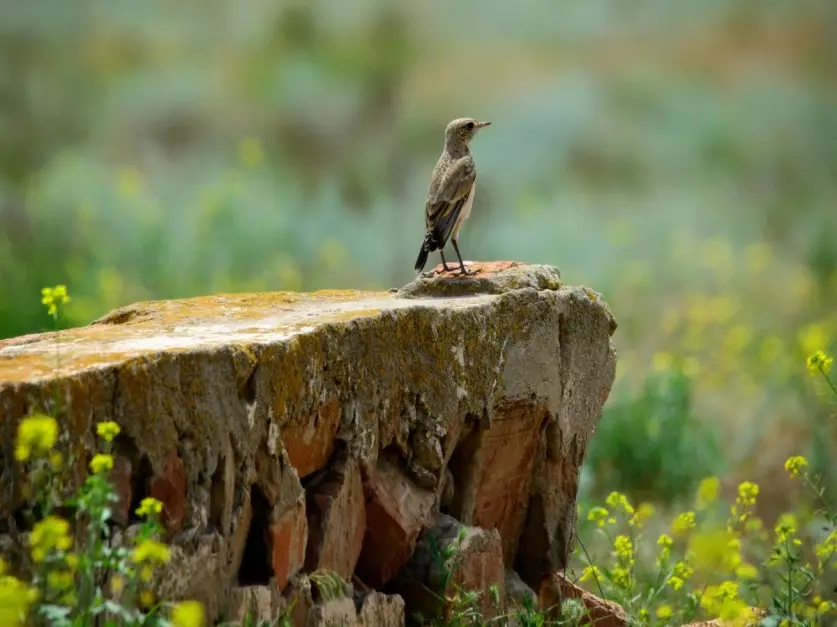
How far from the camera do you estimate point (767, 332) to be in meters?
11.5

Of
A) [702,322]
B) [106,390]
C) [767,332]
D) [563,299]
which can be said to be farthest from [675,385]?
[106,390]

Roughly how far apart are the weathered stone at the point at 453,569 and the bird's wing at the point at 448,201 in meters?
1.36

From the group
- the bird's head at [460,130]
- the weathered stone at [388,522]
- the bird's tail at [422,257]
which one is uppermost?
the bird's head at [460,130]

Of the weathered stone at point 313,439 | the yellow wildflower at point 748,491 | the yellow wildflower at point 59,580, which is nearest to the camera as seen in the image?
the yellow wildflower at point 59,580

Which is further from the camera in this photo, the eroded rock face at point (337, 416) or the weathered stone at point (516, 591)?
the weathered stone at point (516, 591)

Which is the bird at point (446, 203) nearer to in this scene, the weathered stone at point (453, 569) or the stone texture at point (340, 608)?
the weathered stone at point (453, 569)

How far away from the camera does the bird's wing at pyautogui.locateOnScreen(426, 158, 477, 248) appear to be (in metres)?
5.48

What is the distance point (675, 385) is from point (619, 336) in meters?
1.72

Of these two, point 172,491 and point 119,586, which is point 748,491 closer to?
point 172,491

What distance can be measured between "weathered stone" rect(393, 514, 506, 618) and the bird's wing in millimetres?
1364

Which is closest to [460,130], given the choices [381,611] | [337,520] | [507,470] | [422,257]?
[422,257]

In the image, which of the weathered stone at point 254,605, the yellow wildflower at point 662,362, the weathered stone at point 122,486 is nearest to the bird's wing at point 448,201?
the weathered stone at point 254,605

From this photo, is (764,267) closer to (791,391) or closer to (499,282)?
(791,391)

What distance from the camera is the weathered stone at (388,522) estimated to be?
4395 mm
